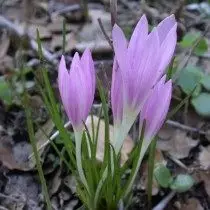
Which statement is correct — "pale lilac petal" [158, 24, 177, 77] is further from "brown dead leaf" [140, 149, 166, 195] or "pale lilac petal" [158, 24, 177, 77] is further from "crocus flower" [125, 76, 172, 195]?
"brown dead leaf" [140, 149, 166, 195]

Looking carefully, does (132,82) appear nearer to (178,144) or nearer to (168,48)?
(168,48)

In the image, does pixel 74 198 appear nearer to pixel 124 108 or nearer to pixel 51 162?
pixel 51 162

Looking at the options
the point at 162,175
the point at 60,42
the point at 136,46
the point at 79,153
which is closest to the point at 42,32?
the point at 60,42

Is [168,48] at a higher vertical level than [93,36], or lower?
higher

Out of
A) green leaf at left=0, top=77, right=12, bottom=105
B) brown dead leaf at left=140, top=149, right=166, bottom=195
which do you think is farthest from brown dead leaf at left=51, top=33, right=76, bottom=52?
brown dead leaf at left=140, top=149, right=166, bottom=195

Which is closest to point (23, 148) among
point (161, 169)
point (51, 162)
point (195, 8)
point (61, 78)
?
point (51, 162)

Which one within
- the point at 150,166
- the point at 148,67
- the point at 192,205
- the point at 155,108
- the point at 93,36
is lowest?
the point at 192,205

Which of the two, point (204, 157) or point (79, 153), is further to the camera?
point (204, 157)
